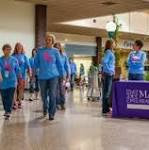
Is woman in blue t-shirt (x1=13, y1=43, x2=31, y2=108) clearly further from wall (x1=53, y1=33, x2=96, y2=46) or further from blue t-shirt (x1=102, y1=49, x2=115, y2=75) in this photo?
wall (x1=53, y1=33, x2=96, y2=46)

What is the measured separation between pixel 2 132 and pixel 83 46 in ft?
83.9

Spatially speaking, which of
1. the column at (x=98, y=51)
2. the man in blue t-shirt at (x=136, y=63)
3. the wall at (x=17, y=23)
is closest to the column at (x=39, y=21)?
the wall at (x=17, y=23)

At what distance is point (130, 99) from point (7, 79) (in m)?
2.65

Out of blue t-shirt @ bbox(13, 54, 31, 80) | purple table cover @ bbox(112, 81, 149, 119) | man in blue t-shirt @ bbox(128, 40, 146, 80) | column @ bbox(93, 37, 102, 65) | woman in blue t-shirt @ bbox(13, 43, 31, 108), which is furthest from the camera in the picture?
column @ bbox(93, 37, 102, 65)

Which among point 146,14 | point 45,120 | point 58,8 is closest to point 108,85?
point 45,120

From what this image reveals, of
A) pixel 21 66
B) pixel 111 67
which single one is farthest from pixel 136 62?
pixel 21 66

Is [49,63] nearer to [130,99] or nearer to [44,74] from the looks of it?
[44,74]

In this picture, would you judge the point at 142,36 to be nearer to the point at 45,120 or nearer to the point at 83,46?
the point at 83,46

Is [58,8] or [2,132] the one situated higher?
[58,8]

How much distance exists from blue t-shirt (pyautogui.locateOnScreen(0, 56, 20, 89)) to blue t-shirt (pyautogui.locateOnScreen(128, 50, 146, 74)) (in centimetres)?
280

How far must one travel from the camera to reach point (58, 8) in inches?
741

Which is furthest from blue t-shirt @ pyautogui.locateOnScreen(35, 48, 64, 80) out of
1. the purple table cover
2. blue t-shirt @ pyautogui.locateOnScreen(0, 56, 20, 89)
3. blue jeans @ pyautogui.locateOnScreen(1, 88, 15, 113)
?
the purple table cover

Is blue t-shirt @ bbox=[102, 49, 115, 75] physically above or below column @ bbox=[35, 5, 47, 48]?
below

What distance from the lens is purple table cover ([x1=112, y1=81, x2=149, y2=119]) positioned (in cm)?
972
